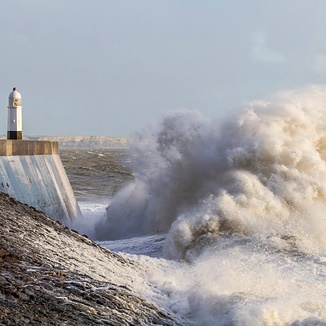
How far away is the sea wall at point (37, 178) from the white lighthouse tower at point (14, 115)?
0.44 meters

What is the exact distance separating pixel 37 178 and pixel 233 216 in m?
2.97

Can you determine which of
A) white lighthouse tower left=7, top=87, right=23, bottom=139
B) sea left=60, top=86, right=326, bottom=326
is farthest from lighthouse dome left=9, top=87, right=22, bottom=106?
sea left=60, top=86, right=326, bottom=326

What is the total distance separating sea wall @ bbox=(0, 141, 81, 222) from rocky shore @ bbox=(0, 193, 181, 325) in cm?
230

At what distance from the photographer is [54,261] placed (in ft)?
18.2

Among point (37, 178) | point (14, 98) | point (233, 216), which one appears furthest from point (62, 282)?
point (14, 98)

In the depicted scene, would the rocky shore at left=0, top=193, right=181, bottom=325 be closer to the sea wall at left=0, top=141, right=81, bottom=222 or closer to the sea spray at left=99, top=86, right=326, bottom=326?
the sea spray at left=99, top=86, right=326, bottom=326

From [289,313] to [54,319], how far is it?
183cm

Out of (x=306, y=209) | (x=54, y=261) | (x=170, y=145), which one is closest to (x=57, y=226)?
(x=54, y=261)

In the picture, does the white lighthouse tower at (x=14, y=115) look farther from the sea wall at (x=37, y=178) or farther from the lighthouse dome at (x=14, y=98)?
the sea wall at (x=37, y=178)

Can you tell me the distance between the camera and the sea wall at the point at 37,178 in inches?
355

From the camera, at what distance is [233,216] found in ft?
29.8

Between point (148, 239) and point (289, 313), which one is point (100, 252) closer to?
point (289, 313)

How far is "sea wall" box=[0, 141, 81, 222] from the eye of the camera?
9023mm

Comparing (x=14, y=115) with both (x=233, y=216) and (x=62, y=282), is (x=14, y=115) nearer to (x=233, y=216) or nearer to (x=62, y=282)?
(x=233, y=216)
